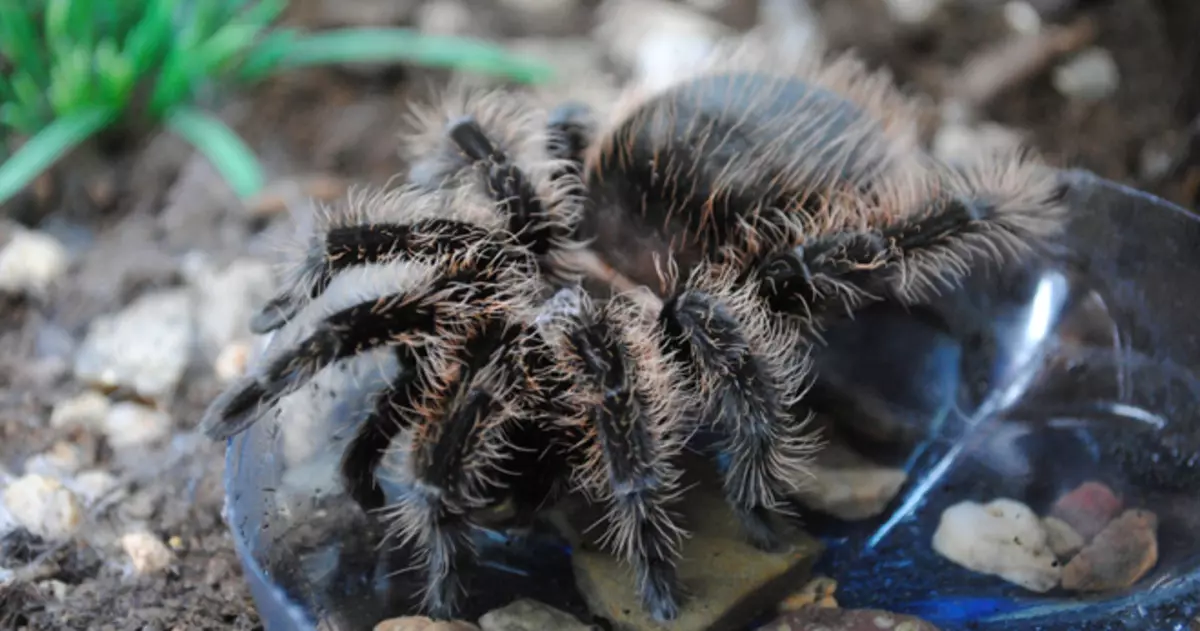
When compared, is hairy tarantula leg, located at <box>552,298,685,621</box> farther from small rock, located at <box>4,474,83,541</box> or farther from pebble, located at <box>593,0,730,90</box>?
pebble, located at <box>593,0,730,90</box>

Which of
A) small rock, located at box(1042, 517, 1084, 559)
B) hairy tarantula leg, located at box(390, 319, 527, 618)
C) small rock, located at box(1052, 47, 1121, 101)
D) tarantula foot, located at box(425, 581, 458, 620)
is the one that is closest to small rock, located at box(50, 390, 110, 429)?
hairy tarantula leg, located at box(390, 319, 527, 618)

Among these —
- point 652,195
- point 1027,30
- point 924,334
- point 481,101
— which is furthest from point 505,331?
point 1027,30

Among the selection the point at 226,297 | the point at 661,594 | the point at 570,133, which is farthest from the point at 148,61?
the point at 661,594

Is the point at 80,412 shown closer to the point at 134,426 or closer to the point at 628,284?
the point at 134,426

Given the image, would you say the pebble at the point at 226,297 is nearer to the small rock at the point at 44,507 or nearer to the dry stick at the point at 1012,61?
the small rock at the point at 44,507

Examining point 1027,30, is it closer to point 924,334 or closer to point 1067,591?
point 924,334

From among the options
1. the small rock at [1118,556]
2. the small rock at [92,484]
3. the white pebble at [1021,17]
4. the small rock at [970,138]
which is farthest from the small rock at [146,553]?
the white pebble at [1021,17]
